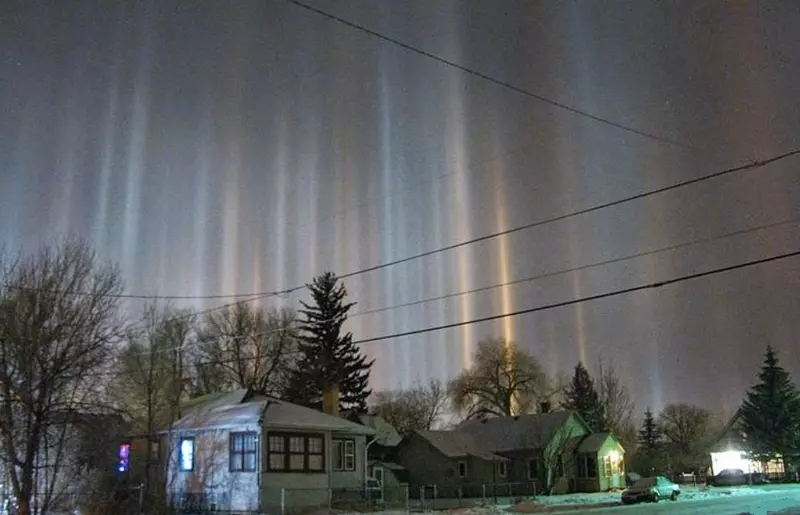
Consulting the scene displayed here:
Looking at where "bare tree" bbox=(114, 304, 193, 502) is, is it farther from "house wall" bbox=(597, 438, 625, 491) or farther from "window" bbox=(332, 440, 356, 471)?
"house wall" bbox=(597, 438, 625, 491)

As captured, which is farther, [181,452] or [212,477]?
[181,452]

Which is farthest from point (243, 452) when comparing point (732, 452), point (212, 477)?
point (732, 452)

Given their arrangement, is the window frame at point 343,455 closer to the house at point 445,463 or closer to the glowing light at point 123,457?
the glowing light at point 123,457

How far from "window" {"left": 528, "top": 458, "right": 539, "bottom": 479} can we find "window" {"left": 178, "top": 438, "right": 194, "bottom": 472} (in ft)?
105

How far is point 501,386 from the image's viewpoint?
93062 millimetres

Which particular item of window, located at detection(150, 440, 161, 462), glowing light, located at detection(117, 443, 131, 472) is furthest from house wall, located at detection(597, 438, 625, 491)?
glowing light, located at detection(117, 443, 131, 472)

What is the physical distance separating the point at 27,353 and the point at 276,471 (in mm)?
13600

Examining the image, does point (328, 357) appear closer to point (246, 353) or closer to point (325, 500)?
point (246, 353)

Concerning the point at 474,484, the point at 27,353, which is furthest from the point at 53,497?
the point at 474,484

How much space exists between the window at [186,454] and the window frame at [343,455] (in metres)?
6.92

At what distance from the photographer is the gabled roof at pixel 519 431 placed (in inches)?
2532

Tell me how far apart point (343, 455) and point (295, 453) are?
165 inches

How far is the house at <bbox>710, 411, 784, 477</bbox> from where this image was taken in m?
77.3

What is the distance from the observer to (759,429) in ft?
241
